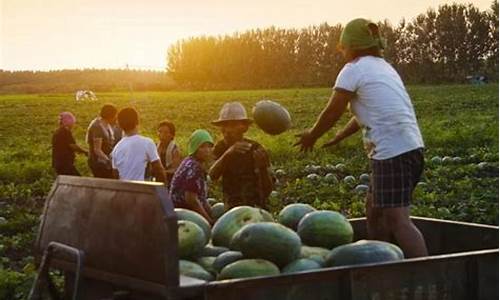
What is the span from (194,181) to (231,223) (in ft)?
8.15

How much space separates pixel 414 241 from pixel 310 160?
16.0 metres

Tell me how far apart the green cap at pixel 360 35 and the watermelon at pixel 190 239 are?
1.80 meters

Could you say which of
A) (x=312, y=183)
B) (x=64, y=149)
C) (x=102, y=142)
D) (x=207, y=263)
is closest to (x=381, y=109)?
(x=207, y=263)

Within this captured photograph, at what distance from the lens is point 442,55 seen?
269 ft

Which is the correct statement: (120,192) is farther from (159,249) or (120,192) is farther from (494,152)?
(494,152)

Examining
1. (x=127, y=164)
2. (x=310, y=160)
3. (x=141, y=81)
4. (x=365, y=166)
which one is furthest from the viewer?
(x=141, y=81)

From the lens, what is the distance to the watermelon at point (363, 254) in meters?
4.62

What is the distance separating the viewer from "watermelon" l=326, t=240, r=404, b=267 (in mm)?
4621

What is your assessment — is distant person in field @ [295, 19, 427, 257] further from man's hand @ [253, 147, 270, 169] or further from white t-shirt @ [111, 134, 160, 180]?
white t-shirt @ [111, 134, 160, 180]

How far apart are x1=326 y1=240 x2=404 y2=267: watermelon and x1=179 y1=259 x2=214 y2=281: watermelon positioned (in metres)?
0.64

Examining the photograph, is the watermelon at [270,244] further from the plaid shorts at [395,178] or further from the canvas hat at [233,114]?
the canvas hat at [233,114]

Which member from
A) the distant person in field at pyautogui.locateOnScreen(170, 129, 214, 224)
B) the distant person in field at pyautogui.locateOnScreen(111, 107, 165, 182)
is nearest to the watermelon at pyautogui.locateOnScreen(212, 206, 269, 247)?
the distant person in field at pyautogui.locateOnScreen(170, 129, 214, 224)

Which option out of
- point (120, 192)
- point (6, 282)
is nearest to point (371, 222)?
point (120, 192)

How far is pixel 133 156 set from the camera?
9461mm
